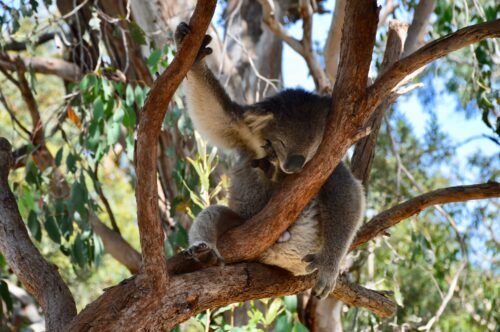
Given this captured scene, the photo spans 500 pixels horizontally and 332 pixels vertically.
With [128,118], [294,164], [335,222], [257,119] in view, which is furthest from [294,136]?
[128,118]

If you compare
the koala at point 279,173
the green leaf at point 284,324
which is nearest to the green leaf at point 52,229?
the green leaf at point 284,324

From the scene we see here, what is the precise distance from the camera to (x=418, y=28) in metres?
4.78

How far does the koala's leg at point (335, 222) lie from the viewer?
10.4ft

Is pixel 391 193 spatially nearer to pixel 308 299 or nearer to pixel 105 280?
pixel 308 299

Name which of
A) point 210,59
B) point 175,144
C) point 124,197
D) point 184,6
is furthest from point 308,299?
point 124,197

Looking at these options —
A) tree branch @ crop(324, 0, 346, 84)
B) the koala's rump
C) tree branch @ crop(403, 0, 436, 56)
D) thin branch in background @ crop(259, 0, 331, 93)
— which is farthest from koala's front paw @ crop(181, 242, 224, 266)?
thin branch in background @ crop(259, 0, 331, 93)

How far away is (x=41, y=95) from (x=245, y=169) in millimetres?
9122

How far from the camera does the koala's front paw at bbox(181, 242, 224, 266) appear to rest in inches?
113

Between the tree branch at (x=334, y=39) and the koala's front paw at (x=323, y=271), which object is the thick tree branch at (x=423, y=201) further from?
the tree branch at (x=334, y=39)

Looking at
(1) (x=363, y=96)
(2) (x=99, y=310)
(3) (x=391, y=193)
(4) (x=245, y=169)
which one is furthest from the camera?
(3) (x=391, y=193)

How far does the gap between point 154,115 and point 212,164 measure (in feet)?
9.97

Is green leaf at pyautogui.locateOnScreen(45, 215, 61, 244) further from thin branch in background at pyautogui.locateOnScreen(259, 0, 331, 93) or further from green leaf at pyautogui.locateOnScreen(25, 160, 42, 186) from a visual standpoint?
thin branch in background at pyautogui.locateOnScreen(259, 0, 331, 93)

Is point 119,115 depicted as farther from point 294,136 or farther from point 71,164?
point 294,136

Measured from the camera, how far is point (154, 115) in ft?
8.04
